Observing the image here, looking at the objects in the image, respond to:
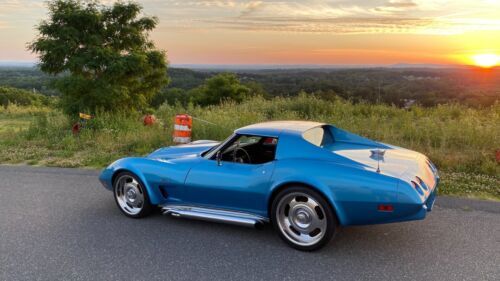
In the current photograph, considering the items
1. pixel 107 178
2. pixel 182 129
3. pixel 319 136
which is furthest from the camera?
pixel 182 129

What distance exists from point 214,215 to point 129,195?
4.23 ft

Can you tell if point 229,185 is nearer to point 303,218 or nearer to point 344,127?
point 303,218

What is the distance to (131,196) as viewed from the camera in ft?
18.2

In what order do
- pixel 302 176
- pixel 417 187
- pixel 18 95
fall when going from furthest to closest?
pixel 18 95 < pixel 302 176 < pixel 417 187

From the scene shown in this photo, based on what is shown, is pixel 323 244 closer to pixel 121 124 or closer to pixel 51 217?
pixel 51 217

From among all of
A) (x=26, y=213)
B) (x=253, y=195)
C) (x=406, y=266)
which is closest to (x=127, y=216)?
(x=26, y=213)

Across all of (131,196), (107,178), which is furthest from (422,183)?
(107,178)

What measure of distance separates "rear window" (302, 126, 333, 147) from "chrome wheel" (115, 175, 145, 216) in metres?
2.11

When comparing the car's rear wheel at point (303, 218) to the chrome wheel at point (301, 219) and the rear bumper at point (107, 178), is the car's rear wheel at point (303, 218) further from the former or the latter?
the rear bumper at point (107, 178)

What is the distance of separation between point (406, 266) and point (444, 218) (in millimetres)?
1540

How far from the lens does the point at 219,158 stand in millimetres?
4961

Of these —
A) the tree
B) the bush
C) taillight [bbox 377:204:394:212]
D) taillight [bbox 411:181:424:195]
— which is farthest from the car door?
the bush

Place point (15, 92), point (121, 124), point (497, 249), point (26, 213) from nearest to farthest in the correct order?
point (497, 249) < point (26, 213) < point (121, 124) < point (15, 92)

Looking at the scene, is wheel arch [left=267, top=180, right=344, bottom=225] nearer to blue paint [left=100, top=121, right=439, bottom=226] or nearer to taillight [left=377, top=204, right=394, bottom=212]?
blue paint [left=100, top=121, right=439, bottom=226]
